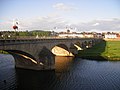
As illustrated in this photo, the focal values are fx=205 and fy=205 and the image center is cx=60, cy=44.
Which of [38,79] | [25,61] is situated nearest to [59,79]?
[38,79]

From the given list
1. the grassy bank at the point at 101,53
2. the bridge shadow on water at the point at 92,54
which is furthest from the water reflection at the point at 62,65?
the grassy bank at the point at 101,53

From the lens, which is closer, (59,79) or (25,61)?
(59,79)

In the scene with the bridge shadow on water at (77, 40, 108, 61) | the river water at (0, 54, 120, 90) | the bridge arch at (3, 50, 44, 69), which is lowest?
the river water at (0, 54, 120, 90)

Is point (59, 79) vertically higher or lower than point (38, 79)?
lower

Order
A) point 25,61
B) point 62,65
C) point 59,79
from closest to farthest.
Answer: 1. point 59,79
2. point 25,61
3. point 62,65

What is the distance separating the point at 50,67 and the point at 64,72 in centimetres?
417

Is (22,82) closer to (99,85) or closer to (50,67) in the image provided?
(50,67)

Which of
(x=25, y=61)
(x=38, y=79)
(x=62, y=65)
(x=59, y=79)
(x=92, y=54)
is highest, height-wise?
(x=25, y=61)

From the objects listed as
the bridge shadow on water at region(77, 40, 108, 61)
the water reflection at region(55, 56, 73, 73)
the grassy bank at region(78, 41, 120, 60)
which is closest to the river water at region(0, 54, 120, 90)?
the water reflection at region(55, 56, 73, 73)

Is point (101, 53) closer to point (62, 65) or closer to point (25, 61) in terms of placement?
point (62, 65)

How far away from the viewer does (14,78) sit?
47.0 metres

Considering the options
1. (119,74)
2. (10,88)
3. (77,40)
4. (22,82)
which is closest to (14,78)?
(22,82)

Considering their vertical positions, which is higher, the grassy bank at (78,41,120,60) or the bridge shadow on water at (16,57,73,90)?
the grassy bank at (78,41,120,60)

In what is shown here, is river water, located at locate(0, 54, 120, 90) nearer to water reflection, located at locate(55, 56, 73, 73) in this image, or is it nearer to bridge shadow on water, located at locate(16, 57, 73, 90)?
bridge shadow on water, located at locate(16, 57, 73, 90)
